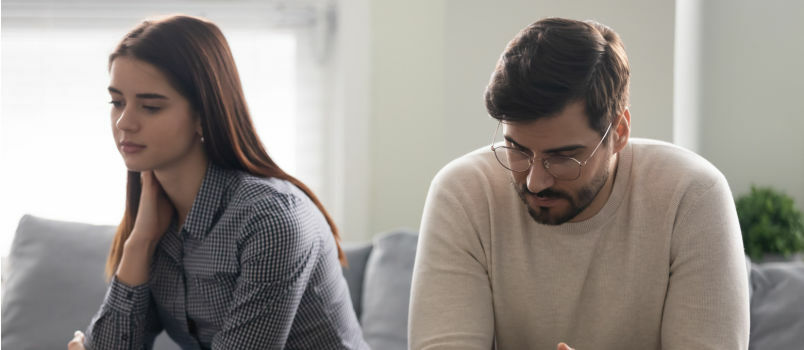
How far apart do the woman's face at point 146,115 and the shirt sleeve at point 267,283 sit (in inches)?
9.2

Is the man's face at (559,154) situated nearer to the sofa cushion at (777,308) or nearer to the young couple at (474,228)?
the young couple at (474,228)

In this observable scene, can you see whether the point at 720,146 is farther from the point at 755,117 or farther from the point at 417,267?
the point at 417,267

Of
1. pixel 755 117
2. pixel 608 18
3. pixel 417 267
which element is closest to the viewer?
pixel 417 267

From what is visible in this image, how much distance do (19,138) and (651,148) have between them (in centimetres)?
225

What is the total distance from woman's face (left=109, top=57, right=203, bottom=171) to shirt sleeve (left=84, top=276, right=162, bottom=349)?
9.7 inches

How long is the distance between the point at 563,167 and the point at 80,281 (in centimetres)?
142

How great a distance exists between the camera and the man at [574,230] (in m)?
1.23

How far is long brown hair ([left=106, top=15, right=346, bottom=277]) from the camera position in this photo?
149cm

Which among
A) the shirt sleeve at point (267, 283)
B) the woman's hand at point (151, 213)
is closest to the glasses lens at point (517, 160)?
the shirt sleeve at point (267, 283)

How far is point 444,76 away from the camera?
2.51m

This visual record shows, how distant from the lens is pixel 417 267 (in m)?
1.36

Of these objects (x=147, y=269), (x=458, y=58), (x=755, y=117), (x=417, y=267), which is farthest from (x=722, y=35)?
(x=147, y=269)

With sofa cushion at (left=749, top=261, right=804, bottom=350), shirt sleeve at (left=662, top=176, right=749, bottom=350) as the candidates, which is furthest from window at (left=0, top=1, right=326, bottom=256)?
shirt sleeve at (left=662, top=176, right=749, bottom=350)

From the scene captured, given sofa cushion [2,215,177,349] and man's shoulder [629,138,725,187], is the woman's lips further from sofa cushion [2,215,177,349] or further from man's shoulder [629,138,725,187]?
man's shoulder [629,138,725,187]
